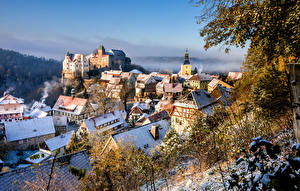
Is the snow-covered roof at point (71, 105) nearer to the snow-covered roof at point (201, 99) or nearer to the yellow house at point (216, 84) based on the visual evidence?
the yellow house at point (216, 84)

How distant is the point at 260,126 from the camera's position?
26.8ft

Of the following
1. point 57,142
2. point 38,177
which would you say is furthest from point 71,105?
point 38,177

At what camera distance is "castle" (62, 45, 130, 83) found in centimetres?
7938

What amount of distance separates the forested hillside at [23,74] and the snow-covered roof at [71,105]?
48.9 metres

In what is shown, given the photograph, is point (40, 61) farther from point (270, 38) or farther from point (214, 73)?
point (270, 38)

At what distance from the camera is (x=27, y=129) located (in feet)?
108

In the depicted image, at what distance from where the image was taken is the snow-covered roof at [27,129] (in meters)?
31.4

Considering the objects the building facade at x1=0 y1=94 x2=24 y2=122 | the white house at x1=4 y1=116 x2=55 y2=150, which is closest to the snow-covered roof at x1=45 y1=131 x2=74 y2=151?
the white house at x1=4 y1=116 x2=55 y2=150

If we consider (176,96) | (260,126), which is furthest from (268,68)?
(176,96)

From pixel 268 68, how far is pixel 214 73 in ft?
253

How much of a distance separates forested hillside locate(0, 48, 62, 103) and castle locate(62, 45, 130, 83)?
23.2m

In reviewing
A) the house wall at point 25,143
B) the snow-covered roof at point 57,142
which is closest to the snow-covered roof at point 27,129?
the house wall at point 25,143

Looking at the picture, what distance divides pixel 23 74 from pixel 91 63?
3321 inches

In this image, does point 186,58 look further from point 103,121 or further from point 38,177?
point 38,177
